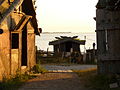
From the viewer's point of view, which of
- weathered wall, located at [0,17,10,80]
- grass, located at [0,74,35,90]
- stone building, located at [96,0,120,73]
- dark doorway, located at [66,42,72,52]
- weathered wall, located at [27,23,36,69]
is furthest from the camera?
dark doorway, located at [66,42,72,52]

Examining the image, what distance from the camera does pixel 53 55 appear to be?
110ft

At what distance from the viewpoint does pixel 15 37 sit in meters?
14.5

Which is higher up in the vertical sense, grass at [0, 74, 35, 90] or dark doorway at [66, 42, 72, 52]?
dark doorway at [66, 42, 72, 52]

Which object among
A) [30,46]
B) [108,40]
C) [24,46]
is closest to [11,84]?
[108,40]

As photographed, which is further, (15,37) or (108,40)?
(15,37)

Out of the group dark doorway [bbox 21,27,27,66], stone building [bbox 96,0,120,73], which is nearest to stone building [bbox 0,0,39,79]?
dark doorway [bbox 21,27,27,66]

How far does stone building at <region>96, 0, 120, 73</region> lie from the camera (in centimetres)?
1266

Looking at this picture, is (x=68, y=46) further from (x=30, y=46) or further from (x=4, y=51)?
(x=4, y=51)

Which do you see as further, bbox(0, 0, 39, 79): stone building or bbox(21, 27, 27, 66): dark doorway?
bbox(21, 27, 27, 66): dark doorway

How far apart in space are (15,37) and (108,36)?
473cm

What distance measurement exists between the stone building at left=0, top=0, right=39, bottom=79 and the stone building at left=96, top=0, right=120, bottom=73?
3.79m

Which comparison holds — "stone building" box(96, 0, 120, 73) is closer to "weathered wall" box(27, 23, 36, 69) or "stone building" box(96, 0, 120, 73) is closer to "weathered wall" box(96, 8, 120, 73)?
"weathered wall" box(96, 8, 120, 73)

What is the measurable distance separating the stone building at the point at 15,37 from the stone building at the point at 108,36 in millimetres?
3789

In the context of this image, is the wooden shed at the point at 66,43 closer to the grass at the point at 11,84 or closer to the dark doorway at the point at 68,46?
the dark doorway at the point at 68,46
